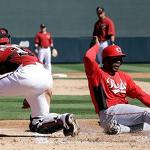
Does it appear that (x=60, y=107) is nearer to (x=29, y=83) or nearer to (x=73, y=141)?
(x=29, y=83)

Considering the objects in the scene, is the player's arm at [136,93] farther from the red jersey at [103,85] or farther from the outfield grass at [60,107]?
the outfield grass at [60,107]

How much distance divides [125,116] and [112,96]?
283 millimetres

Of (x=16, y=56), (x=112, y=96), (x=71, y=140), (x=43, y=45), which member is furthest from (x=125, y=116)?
(x=43, y=45)

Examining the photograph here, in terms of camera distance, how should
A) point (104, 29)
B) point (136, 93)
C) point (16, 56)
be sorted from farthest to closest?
point (104, 29) → point (136, 93) → point (16, 56)

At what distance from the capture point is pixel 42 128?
23.8 feet

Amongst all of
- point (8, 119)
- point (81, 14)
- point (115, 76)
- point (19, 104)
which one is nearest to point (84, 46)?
point (81, 14)

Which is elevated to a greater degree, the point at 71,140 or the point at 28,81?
the point at 28,81

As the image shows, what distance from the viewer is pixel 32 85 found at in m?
6.93

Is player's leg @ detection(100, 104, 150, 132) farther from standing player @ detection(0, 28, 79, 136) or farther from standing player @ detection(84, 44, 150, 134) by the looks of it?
standing player @ detection(0, 28, 79, 136)

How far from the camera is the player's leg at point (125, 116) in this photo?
726cm

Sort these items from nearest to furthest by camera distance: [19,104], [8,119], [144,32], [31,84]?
[31,84], [8,119], [19,104], [144,32]

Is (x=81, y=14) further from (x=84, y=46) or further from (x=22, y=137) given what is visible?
(x=22, y=137)

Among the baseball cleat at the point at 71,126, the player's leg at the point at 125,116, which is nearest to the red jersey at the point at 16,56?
the baseball cleat at the point at 71,126

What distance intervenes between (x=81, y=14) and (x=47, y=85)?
23372mm
